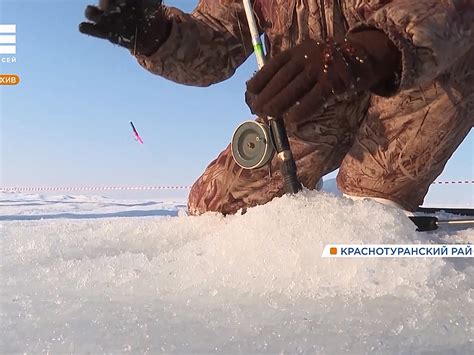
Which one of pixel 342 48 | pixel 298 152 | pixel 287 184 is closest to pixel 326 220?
pixel 287 184

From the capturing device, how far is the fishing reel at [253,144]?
1.67m

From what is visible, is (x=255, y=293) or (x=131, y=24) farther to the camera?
(x=131, y=24)

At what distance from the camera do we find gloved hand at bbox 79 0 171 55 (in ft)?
6.23

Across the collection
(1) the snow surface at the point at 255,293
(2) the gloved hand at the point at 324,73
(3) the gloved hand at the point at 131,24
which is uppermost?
(3) the gloved hand at the point at 131,24

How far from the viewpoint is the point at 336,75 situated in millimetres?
1155

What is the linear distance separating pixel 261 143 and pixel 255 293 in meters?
0.81

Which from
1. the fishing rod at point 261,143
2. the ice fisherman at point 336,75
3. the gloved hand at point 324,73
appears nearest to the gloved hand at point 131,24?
the ice fisherman at point 336,75

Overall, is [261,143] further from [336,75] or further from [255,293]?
[255,293]

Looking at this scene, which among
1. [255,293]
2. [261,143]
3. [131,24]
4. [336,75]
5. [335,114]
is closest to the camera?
[255,293]

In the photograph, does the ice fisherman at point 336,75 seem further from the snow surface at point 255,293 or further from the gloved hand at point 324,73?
the snow surface at point 255,293

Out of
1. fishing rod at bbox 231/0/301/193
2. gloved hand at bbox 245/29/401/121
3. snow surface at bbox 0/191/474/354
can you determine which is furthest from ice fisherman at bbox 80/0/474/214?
snow surface at bbox 0/191/474/354

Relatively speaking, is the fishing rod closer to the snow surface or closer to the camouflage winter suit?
the snow surface

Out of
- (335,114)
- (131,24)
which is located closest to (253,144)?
(335,114)

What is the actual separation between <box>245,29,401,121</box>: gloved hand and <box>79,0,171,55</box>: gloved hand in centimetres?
96
